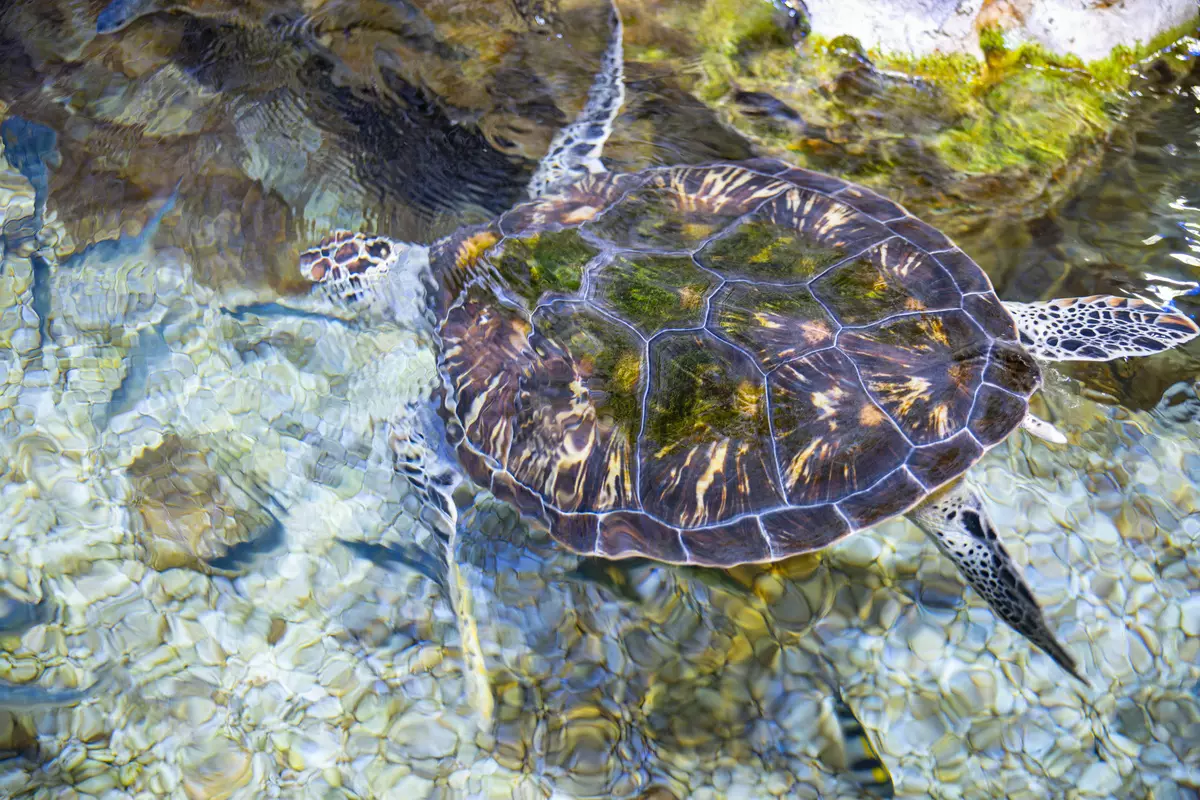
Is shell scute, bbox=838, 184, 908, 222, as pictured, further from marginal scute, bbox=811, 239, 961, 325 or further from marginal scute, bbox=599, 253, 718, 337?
Answer: marginal scute, bbox=599, 253, 718, 337

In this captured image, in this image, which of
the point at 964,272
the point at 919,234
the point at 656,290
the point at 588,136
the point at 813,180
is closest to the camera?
the point at 656,290

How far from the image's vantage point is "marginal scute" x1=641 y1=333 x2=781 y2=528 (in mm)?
2424

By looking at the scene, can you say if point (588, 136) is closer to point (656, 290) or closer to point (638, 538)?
point (656, 290)

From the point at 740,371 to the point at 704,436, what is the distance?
0.81ft

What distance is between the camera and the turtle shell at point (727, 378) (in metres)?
2.40

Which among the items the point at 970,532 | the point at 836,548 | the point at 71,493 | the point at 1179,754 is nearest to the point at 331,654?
the point at 71,493

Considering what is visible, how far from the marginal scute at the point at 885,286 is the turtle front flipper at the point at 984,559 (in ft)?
Answer: 2.15

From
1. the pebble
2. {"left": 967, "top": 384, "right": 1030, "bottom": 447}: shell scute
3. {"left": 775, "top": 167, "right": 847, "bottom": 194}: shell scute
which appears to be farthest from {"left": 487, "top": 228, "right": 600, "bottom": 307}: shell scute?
the pebble

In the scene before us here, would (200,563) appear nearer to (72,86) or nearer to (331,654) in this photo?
(331,654)

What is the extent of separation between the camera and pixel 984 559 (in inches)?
100

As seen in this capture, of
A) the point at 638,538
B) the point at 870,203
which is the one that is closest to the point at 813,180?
the point at 870,203

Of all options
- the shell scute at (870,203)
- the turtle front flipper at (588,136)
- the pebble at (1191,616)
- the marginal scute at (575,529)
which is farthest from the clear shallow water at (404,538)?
the shell scute at (870,203)

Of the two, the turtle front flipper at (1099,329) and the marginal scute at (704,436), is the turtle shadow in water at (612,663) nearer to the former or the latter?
the marginal scute at (704,436)

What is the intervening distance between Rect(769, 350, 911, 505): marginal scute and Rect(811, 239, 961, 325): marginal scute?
25 centimetres
